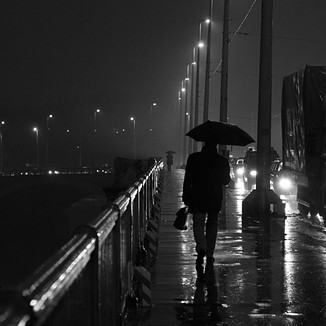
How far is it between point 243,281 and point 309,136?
31.6 ft

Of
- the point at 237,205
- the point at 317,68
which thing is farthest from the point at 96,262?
the point at 237,205

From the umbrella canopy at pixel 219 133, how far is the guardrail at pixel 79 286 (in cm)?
364

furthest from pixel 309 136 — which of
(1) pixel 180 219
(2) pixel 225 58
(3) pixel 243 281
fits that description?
(2) pixel 225 58

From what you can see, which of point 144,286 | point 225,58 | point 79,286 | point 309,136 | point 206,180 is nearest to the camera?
point 79,286

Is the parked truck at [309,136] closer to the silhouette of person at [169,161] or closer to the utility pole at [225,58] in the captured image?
the utility pole at [225,58]

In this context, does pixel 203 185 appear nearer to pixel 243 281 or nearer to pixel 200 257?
pixel 200 257

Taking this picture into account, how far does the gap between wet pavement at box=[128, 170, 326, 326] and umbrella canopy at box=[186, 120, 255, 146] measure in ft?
5.61

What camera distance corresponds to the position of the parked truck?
18422mm

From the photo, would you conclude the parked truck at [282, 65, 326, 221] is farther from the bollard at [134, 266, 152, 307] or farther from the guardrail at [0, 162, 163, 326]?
the guardrail at [0, 162, 163, 326]

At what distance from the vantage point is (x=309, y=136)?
63.4 ft

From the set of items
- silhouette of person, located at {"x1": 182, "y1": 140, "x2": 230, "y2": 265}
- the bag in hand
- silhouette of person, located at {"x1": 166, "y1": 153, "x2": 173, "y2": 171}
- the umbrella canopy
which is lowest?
silhouette of person, located at {"x1": 166, "y1": 153, "x2": 173, "y2": 171}

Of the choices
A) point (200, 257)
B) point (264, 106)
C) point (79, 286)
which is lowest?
point (200, 257)

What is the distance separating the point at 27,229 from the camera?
95000mm

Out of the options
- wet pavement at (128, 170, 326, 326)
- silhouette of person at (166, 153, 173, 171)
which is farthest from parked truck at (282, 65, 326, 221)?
silhouette of person at (166, 153, 173, 171)
